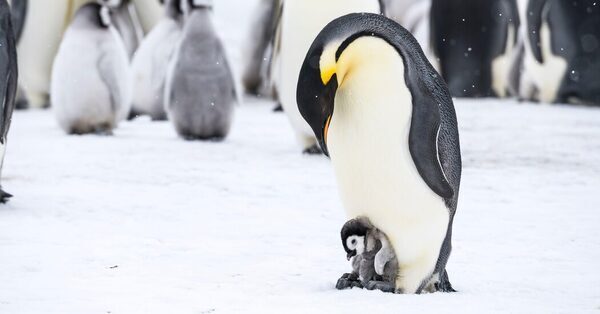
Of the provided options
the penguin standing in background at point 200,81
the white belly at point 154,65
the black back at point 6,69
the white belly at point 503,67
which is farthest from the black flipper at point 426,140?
the white belly at point 503,67

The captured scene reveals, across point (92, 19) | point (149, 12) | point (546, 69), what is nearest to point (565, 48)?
point (546, 69)

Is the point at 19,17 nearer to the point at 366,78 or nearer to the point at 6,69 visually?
the point at 6,69

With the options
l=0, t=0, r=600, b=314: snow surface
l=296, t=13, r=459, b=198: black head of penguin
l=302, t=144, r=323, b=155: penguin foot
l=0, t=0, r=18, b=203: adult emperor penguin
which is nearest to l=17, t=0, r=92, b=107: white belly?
l=0, t=0, r=600, b=314: snow surface

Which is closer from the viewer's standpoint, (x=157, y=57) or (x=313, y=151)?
(x=313, y=151)

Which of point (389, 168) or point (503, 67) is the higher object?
point (389, 168)

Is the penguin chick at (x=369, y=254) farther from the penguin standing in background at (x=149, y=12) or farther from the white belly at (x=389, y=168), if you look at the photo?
the penguin standing in background at (x=149, y=12)

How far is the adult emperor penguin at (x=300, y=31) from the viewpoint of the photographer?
201 inches

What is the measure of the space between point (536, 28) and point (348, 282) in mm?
6327

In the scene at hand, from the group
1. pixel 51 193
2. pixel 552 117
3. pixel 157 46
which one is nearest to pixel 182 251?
pixel 51 193

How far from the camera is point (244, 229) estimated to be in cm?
358

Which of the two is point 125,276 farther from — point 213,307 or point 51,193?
point 51,193

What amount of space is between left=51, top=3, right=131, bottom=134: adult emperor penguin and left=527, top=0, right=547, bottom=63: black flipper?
3611mm

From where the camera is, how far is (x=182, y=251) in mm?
3186

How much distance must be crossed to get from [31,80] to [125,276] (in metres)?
6.00
